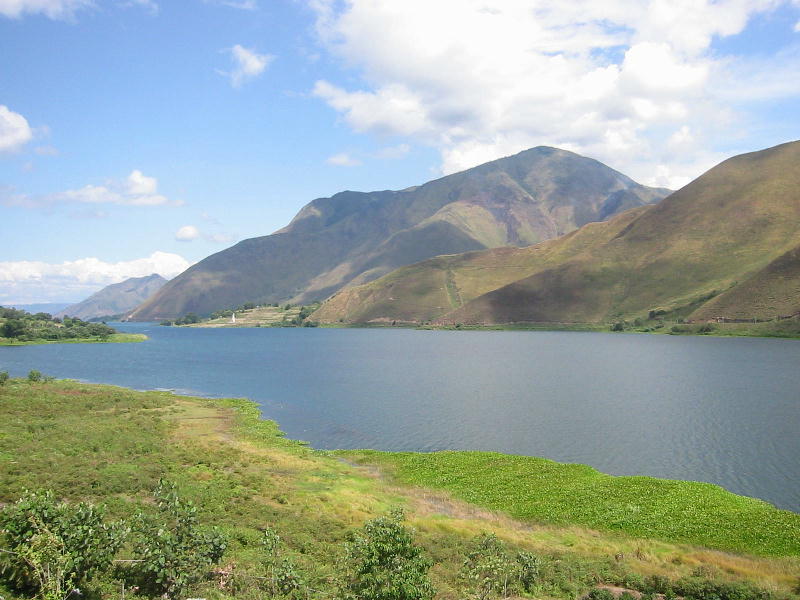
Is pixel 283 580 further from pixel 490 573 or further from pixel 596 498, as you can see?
pixel 596 498

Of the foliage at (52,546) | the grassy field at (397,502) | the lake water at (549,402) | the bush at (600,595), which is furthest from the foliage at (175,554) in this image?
the lake water at (549,402)

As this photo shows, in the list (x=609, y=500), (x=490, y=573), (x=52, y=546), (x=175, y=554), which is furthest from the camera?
(x=609, y=500)

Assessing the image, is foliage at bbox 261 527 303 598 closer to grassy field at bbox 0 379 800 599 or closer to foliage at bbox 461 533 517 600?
grassy field at bbox 0 379 800 599

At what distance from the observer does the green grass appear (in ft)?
130

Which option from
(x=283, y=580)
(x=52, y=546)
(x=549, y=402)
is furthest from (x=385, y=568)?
(x=549, y=402)

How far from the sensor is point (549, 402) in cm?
9512

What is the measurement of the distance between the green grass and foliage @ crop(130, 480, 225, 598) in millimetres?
28689

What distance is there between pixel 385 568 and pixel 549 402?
7720 centimetres

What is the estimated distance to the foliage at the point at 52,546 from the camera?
20.8 m

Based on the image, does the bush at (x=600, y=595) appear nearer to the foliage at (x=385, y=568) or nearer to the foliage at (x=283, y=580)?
the foliage at (x=385, y=568)

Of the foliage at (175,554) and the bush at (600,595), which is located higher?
the foliage at (175,554)

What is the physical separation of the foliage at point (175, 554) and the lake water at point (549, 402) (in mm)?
45381

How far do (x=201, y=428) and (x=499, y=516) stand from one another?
4673 centimetres

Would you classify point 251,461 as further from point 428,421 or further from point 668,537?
point 668,537
